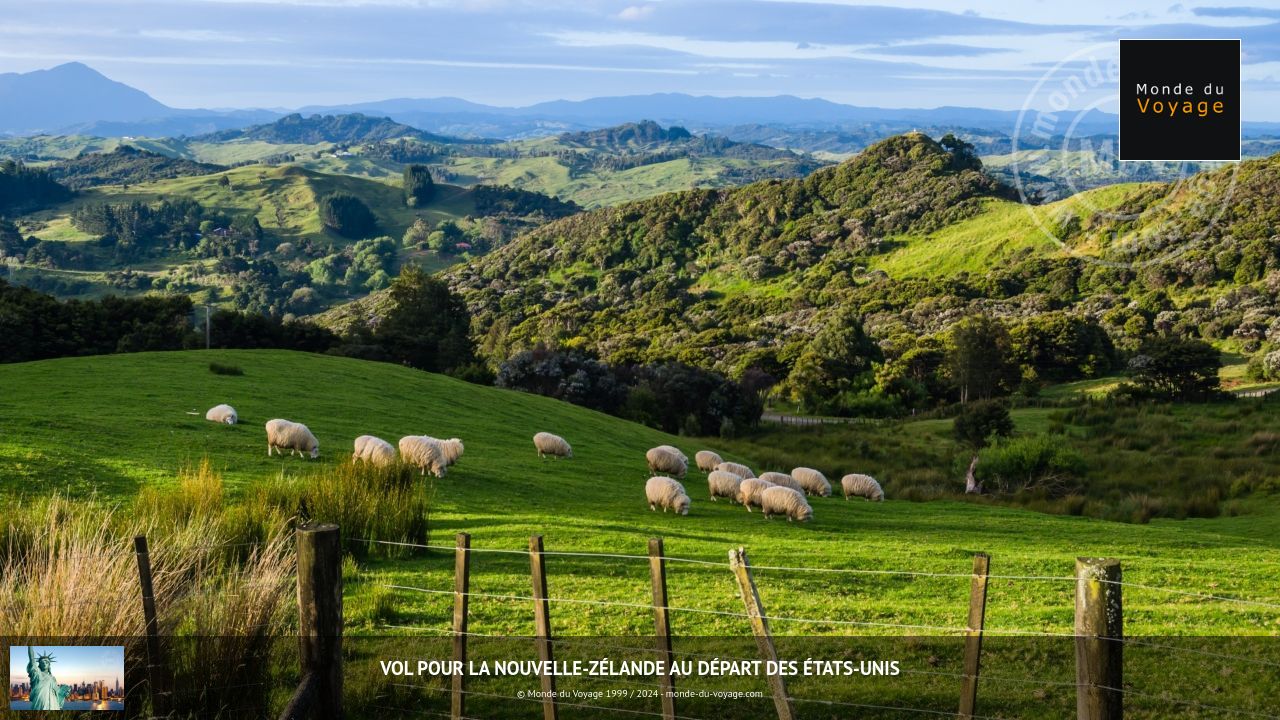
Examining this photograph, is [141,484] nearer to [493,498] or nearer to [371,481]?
[371,481]

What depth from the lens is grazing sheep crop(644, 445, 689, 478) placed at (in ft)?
83.0

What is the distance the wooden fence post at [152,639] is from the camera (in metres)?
6.69

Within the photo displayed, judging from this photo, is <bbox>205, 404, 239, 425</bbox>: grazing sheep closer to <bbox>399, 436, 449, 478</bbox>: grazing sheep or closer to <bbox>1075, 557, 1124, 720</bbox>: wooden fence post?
<bbox>399, 436, 449, 478</bbox>: grazing sheep

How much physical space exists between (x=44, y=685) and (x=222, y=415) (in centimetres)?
1893

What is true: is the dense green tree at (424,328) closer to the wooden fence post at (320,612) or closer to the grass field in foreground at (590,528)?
the grass field in foreground at (590,528)

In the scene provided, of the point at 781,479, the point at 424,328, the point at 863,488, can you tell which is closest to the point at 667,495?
the point at 781,479

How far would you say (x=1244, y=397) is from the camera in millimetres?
43562

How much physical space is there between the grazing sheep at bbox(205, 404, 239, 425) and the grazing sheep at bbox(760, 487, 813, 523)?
14.2 meters

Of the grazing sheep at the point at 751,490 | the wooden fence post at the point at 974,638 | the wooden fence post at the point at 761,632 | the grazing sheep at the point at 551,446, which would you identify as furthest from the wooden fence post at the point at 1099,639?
the grazing sheep at the point at 551,446

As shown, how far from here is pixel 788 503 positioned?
18.8m

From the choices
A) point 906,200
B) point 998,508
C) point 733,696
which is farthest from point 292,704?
point 906,200

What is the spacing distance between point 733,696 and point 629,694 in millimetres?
932

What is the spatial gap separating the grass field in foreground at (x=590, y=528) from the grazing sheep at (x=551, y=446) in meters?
0.52

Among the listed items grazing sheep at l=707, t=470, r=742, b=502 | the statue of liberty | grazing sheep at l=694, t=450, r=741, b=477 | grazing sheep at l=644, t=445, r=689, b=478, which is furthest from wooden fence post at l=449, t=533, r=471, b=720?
grazing sheep at l=694, t=450, r=741, b=477
